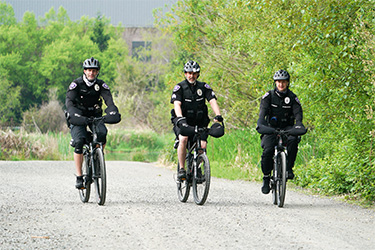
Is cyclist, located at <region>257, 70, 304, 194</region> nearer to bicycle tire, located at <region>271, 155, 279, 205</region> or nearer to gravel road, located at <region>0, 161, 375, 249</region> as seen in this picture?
bicycle tire, located at <region>271, 155, 279, 205</region>

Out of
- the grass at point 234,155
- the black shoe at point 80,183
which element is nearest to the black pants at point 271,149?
the grass at point 234,155

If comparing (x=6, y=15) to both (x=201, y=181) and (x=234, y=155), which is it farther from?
(x=201, y=181)

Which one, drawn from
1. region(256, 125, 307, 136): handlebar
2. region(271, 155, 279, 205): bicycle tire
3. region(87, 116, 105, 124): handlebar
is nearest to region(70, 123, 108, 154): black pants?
region(87, 116, 105, 124): handlebar

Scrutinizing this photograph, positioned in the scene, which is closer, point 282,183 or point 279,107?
point 282,183

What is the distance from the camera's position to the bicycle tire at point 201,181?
9094mm

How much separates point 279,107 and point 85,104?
2799mm

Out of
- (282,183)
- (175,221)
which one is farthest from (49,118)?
(175,221)

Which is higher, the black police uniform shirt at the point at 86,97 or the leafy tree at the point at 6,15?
the leafy tree at the point at 6,15

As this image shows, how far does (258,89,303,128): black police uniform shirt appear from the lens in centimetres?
941

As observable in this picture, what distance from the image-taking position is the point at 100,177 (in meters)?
9.09

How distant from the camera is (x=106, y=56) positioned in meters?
64.2

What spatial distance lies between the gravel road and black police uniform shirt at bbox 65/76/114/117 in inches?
54.2

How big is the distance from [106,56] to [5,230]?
5788 cm

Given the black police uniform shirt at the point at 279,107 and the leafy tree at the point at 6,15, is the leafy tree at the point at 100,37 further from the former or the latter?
the black police uniform shirt at the point at 279,107
